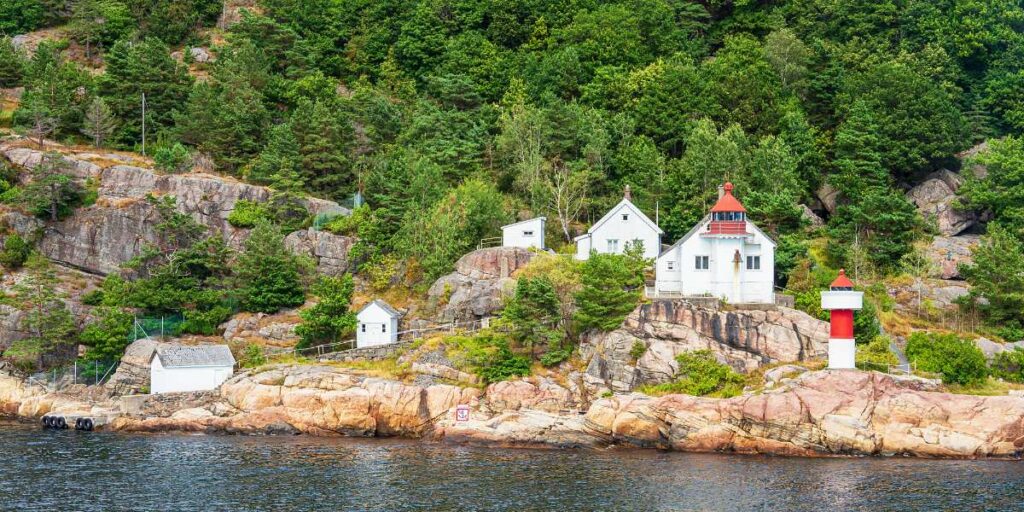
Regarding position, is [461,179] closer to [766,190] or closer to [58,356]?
[766,190]

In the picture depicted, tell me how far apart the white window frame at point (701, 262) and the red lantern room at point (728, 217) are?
166cm

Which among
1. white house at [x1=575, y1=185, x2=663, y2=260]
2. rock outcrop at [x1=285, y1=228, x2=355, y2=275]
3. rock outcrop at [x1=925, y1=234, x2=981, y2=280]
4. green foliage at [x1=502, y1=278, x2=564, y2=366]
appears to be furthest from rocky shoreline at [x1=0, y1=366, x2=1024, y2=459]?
rock outcrop at [x1=925, y1=234, x2=981, y2=280]

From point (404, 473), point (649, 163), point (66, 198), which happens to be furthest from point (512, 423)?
point (66, 198)

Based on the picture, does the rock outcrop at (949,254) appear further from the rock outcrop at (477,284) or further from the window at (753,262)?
the rock outcrop at (477,284)

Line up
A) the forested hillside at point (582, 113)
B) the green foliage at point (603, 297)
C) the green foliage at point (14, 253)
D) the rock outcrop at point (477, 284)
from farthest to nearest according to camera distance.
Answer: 1. the green foliage at point (14, 253)
2. the forested hillside at point (582, 113)
3. the rock outcrop at point (477, 284)
4. the green foliage at point (603, 297)

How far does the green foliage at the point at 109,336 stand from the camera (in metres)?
79.4

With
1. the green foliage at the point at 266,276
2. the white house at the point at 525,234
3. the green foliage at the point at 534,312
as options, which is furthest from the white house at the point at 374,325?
the white house at the point at 525,234

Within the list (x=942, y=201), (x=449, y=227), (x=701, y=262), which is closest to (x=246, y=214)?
(x=449, y=227)

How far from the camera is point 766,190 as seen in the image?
85.7 metres

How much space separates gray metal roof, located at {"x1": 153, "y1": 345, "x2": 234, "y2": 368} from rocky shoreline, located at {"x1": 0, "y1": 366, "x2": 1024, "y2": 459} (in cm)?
195

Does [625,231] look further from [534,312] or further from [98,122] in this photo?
[98,122]

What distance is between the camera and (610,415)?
2687 inches

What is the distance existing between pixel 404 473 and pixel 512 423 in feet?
35.4

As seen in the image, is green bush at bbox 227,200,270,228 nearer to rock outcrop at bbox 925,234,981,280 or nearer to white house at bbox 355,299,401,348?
white house at bbox 355,299,401,348
